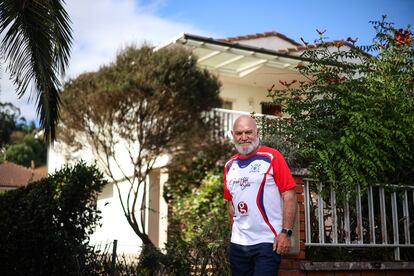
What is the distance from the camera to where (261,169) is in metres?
4.05

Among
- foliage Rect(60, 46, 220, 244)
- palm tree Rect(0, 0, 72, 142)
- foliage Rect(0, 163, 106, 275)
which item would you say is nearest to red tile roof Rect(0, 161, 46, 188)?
foliage Rect(60, 46, 220, 244)

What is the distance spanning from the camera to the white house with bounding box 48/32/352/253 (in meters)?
15.0

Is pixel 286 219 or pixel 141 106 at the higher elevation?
pixel 141 106

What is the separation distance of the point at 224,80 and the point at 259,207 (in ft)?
48.0

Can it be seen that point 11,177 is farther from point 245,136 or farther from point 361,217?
point 245,136

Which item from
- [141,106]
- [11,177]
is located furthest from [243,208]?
[11,177]

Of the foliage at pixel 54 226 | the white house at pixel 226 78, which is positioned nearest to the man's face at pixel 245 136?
the foliage at pixel 54 226

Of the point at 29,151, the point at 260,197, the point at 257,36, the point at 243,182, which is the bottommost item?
the point at 260,197

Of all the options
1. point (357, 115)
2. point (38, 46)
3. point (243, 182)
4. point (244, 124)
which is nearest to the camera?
point (243, 182)

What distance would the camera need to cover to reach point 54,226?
24.3ft

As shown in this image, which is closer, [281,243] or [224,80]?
[281,243]

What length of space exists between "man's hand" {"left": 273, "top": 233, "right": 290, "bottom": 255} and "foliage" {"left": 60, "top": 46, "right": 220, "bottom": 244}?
887cm

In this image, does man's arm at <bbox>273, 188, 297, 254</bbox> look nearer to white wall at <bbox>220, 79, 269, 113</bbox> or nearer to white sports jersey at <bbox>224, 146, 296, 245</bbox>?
white sports jersey at <bbox>224, 146, 296, 245</bbox>

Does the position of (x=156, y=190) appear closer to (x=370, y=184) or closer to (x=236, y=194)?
(x=370, y=184)
